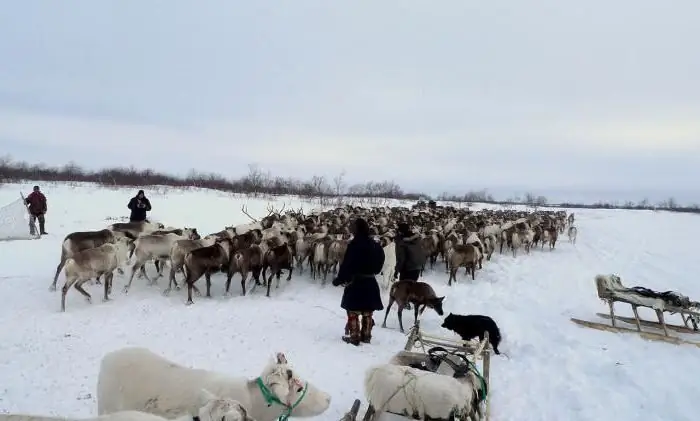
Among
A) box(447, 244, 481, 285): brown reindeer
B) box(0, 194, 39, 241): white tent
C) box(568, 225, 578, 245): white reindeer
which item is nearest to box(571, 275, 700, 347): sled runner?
box(447, 244, 481, 285): brown reindeer

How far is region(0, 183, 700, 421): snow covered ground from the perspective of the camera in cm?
521

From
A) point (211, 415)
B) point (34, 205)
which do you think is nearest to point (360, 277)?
point (211, 415)

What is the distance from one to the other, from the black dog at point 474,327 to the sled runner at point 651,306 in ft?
8.45

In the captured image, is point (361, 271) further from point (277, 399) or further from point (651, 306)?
point (651, 306)

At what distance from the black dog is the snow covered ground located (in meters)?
0.33

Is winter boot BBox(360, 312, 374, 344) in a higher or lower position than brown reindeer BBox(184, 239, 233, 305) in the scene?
lower

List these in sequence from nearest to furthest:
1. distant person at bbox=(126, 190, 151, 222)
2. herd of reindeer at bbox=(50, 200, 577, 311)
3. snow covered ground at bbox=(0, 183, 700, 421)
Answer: snow covered ground at bbox=(0, 183, 700, 421) → herd of reindeer at bbox=(50, 200, 577, 311) → distant person at bbox=(126, 190, 151, 222)

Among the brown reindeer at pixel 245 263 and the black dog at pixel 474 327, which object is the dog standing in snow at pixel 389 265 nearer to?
the brown reindeer at pixel 245 263

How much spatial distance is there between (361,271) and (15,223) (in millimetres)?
13078

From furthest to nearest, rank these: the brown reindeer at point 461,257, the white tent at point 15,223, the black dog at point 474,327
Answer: the white tent at point 15,223, the brown reindeer at point 461,257, the black dog at point 474,327

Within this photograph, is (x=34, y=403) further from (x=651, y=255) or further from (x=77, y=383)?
(x=651, y=255)

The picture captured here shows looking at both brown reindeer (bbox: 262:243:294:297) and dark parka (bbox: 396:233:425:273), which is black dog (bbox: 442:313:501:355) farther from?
brown reindeer (bbox: 262:243:294:297)

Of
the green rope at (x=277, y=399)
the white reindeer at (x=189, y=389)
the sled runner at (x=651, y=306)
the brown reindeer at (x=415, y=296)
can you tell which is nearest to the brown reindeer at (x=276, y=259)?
the brown reindeer at (x=415, y=296)

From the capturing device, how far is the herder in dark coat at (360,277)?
702 centimetres
